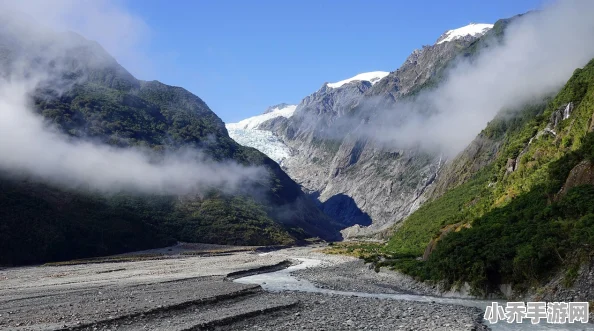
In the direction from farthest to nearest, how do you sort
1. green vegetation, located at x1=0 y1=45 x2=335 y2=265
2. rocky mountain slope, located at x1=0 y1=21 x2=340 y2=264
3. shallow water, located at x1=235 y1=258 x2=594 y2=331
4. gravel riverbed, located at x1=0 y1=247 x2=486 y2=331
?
rocky mountain slope, located at x1=0 y1=21 x2=340 y2=264
green vegetation, located at x1=0 y1=45 x2=335 y2=265
gravel riverbed, located at x1=0 y1=247 x2=486 y2=331
shallow water, located at x1=235 y1=258 x2=594 y2=331

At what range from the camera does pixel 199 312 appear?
32812 mm

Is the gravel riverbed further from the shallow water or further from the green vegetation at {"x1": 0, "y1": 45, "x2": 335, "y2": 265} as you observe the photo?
the green vegetation at {"x1": 0, "y1": 45, "x2": 335, "y2": 265}

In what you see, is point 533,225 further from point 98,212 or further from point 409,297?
point 98,212

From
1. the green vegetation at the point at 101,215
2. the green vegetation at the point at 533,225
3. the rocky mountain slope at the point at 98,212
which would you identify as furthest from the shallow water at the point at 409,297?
the rocky mountain slope at the point at 98,212

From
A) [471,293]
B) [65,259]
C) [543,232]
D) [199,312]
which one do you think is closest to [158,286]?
[199,312]

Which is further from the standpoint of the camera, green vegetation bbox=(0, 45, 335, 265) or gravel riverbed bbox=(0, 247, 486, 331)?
green vegetation bbox=(0, 45, 335, 265)

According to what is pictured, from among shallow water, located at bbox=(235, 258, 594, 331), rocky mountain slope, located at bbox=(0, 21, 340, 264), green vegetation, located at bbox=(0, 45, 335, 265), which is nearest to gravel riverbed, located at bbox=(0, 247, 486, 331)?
shallow water, located at bbox=(235, 258, 594, 331)

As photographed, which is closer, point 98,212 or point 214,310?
point 214,310

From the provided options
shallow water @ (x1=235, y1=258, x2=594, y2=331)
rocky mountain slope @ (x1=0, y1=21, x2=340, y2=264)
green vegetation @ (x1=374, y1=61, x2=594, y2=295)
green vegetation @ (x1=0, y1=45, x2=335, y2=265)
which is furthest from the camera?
rocky mountain slope @ (x1=0, y1=21, x2=340, y2=264)

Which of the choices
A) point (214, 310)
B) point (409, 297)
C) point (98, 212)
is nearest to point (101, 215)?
point (98, 212)

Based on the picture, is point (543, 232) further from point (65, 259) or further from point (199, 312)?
point (65, 259)

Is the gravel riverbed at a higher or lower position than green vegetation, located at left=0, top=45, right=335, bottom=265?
lower

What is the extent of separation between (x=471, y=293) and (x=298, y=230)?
156897mm

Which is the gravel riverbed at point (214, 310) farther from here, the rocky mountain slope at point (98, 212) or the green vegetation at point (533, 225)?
the rocky mountain slope at point (98, 212)
